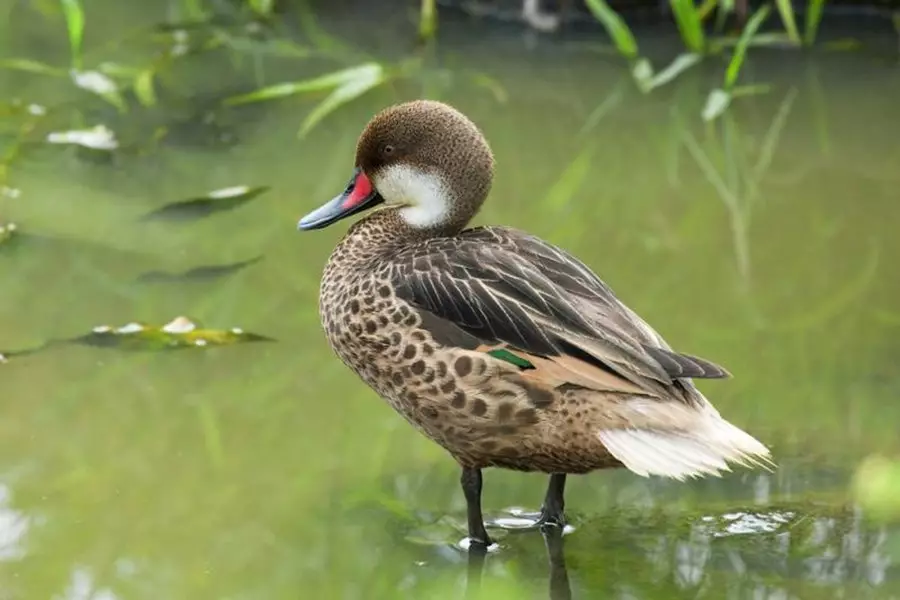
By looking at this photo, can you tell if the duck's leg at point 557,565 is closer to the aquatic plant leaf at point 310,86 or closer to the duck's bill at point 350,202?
the duck's bill at point 350,202

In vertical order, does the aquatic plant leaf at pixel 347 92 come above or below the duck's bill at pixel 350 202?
below

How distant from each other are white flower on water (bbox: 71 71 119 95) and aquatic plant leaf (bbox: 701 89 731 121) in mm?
2201

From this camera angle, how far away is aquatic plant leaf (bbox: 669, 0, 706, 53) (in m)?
5.18

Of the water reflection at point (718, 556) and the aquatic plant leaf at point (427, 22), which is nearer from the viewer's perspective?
the water reflection at point (718, 556)

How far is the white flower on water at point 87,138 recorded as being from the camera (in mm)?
4555

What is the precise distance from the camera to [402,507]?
9.14ft

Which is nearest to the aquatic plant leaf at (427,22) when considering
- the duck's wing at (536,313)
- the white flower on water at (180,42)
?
the white flower on water at (180,42)

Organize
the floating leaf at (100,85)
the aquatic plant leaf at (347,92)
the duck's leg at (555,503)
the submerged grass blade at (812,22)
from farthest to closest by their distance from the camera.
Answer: the submerged grass blade at (812,22) → the floating leaf at (100,85) → the aquatic plant leaf at (347,92) → the duck's leg at (555,503)

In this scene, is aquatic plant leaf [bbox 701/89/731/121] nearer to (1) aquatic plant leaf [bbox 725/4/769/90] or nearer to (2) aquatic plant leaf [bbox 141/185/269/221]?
(1) aquatic plant leaf [bbox 725/4/769/90]

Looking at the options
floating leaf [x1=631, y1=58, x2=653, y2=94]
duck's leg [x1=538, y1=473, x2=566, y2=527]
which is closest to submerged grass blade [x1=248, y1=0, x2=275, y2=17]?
floating leaf [x1=631, y1=58, x2=653, y2=94]

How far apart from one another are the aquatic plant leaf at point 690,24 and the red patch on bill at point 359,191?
2.59 metres

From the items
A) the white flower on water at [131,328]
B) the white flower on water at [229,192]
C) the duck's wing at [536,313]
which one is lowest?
the white flower on water at [131,328]

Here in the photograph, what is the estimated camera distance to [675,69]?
204 inches

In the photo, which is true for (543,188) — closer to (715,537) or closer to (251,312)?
(251,312)
